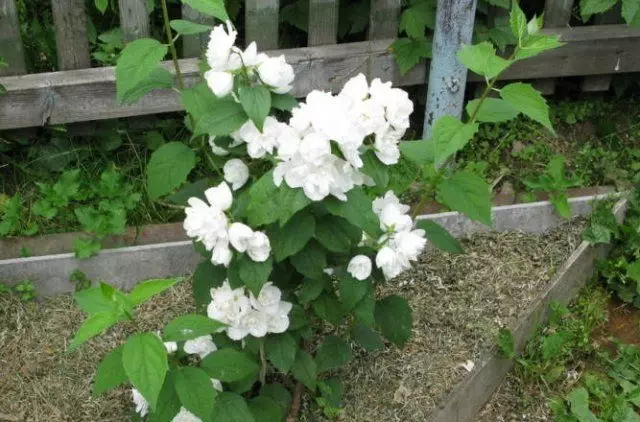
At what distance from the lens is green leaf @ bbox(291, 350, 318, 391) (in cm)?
241

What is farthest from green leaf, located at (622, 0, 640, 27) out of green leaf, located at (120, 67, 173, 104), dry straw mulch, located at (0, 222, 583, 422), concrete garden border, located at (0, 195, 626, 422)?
green leaf, located at (120, 67, 173, 104)

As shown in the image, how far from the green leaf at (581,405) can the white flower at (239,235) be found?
1.54m

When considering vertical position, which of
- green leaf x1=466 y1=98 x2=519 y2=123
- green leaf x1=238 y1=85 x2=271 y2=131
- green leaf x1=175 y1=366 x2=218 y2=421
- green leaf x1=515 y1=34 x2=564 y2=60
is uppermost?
green leaf x1=515 y1=34 x2=564 y2=60

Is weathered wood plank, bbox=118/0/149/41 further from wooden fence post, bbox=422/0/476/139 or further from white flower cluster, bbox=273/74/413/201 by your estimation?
white flower cluster, bbox=273/74/413/201

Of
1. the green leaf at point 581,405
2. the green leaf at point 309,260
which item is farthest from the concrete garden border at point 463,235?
the green leaf at point 309,260

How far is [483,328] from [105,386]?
1539 mm

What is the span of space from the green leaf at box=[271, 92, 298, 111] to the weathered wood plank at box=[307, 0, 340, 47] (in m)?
1.57

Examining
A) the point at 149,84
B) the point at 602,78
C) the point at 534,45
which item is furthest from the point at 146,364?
the point at 602,78

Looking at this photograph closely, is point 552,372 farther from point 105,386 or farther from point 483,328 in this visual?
point 105,386

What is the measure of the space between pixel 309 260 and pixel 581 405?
136 cm

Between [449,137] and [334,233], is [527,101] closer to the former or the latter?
[449,137]

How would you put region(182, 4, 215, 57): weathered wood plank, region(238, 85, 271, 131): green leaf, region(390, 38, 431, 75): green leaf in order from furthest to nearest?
region(390, 38, 431, 75): green leaf < region(182, 4, 215, 57): weathered wood plank < region(238, 85, 271, 131): green leaf

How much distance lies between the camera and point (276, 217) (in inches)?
73.6

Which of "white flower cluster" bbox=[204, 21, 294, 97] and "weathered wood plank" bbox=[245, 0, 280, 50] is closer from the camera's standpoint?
"white flower cluster" bbox=[204, 21, 294, 97]
